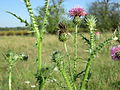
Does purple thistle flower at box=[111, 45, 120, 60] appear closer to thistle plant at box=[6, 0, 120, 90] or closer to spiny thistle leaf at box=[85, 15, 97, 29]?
thistle plant at box=[6, 0, 120, 90]

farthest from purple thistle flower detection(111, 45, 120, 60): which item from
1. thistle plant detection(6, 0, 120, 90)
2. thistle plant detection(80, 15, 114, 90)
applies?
thistle plant detection(80, 15, 114, 90)

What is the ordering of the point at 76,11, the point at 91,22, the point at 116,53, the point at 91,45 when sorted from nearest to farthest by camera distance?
1. the point at 91,45
2. the point at 91,22
3. the point at 116,53
4. the point at 76,11

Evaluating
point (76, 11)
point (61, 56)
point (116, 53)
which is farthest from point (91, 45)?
point (76, 11)

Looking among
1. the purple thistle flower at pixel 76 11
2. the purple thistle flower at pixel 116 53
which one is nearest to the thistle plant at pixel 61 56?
the purple thistle flower at pixel 116 53

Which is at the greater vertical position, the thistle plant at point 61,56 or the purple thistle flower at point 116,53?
the thistle plant at point 61,56

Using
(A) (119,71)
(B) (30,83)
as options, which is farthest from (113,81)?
(B) (30,83)

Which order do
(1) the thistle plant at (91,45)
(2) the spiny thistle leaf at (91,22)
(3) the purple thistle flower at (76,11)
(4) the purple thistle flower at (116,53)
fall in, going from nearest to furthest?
(1) the thistle plant at (91,45)
(2) the spiny thistle leaf at (91,22)
(4) the purple thistle flower at (116,53)
(3) the purple thistle flower at (76,11)

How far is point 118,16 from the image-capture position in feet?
100

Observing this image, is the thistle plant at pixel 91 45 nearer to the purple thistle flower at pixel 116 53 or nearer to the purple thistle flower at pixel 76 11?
the purple thistle flower at pixel 116 53

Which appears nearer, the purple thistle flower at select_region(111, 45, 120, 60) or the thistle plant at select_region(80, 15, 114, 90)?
the thistle plant at select_region(80, 15, 114, 90)

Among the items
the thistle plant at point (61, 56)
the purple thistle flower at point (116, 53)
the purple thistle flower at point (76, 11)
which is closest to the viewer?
the thistle plant at point (61, 56)

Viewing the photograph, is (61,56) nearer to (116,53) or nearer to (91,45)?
(91,45)

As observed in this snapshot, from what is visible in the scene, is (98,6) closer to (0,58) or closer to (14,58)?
(0,58)

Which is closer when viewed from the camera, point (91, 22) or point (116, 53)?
point (91, 22)
